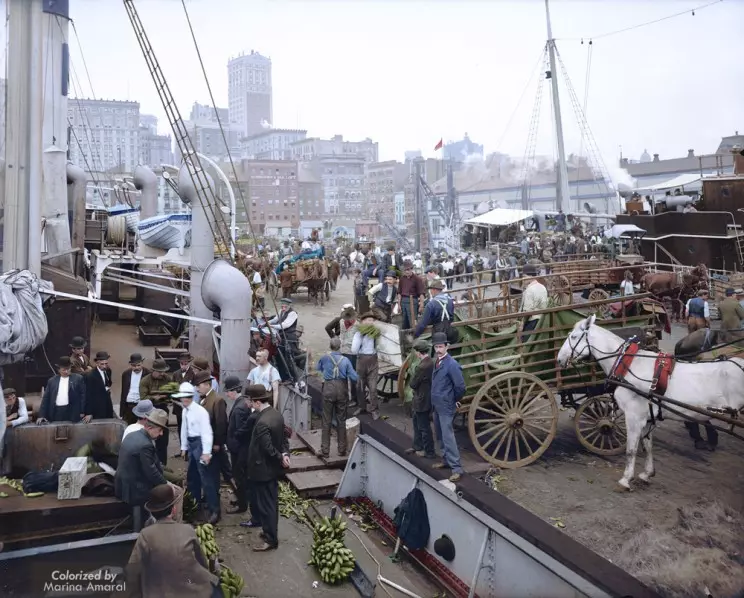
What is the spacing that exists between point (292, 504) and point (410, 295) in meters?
5.87

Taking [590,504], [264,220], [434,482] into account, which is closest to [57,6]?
[434,482]

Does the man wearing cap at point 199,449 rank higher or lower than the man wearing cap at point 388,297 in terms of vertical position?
lower

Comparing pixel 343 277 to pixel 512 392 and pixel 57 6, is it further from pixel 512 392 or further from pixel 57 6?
pixel 512 392

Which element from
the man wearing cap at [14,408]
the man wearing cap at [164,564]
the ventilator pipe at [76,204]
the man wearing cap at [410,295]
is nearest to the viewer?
the man wearing cap at [164,564]

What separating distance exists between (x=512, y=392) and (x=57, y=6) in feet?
44.0

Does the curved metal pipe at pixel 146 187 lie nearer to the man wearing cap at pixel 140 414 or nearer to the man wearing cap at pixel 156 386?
the man wearing cap at pixel 156 386

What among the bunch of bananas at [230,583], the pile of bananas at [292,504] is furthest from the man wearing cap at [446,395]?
the bunch of bananas at [230,583]

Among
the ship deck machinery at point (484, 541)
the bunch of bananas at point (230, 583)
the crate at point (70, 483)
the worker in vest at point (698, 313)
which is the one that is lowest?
the bunch of bananas at point (230, 583)

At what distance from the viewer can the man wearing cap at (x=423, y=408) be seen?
8641 millimetres

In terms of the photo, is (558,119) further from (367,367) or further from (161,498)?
(161,498)

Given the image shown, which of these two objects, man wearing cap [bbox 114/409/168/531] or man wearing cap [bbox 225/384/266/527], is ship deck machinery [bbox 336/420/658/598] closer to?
man wearing cap [bbox 225/384/266/527]

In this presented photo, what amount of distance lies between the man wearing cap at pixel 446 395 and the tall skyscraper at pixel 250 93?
171599 millimetres

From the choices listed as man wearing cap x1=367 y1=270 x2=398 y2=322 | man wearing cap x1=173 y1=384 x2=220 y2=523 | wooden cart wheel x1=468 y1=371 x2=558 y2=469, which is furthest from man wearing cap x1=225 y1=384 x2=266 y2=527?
man wearing cap x1=367 y1=270 x2=398 y2=322

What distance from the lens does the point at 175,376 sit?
1005cm
